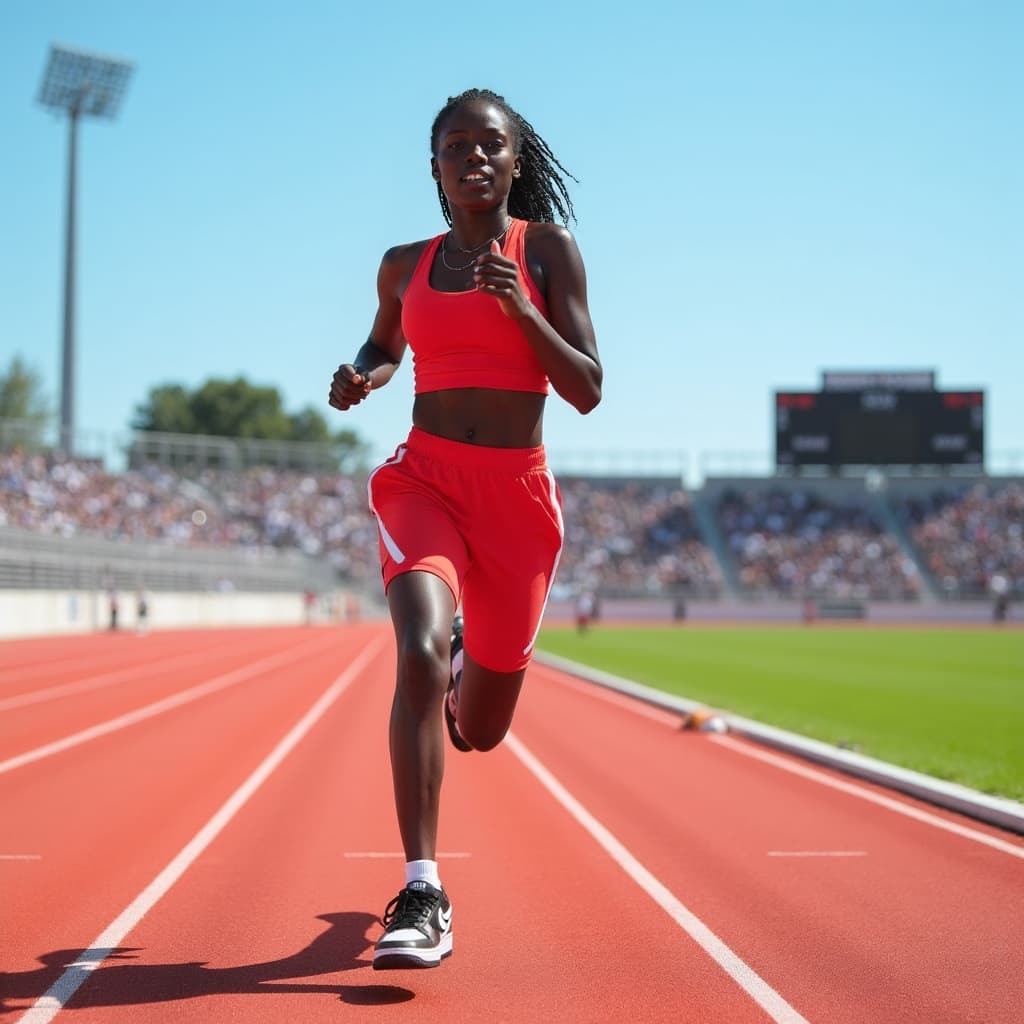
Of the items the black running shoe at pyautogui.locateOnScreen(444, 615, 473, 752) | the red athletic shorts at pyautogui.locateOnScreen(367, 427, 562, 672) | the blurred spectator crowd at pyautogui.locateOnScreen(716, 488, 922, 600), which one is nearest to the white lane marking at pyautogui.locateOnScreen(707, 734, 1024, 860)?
the black running shoe at pyautogui.locateOnScreen(444, 615, 473, 752)

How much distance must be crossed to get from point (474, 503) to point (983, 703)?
13429 millimetres

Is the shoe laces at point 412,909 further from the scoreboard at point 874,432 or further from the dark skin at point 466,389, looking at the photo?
the scoreboard at point 874,432

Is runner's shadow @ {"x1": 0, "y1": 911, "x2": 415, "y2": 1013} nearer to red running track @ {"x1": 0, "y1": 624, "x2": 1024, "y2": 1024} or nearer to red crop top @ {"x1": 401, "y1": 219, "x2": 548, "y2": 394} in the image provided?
red running track @ {"x1": 0, "y1": 624, "x2": 1024, "y2": 1024}

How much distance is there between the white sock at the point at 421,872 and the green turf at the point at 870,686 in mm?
4929

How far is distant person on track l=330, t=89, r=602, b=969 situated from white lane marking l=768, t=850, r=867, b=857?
240cm

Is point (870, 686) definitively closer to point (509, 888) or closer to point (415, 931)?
point (509, 888)

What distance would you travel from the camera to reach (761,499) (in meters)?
65.1

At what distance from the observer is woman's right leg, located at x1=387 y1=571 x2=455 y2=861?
3.81m

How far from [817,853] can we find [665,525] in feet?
187

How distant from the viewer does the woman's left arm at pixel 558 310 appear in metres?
3.67

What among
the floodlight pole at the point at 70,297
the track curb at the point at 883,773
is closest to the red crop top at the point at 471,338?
the track curb at the point at 883,773

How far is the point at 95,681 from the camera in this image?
698 inches

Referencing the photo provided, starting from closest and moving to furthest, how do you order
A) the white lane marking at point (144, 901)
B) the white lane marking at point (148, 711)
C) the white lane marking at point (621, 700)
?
1. the white lane marking at point (144, 901)
2. the white lane marking at point (148, 711)
3. the white lane marking at point (621, 700)

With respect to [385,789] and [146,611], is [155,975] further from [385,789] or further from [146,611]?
[146,611]
